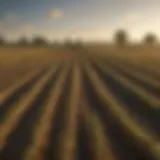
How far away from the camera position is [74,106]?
1110cm

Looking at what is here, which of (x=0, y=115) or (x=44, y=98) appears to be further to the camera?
(x=44, y=98)

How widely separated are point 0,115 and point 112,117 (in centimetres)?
392

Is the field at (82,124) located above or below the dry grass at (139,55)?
above

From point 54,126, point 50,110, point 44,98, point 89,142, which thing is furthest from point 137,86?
point 89,142

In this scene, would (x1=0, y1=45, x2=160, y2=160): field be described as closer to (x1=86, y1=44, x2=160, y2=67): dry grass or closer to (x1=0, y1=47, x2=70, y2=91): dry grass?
(x1=0, y1=47, x2=70, y2=91): dry grass

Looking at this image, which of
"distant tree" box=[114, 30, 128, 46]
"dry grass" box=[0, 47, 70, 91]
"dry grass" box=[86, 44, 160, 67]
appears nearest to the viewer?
"dry grass" box=[0, 47, 70, 91]

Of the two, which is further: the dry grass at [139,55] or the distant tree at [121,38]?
the distant tree at [121,38]

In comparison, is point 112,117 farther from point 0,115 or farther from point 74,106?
point 0,115

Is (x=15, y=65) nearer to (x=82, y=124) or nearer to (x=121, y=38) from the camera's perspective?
(x=82, y=124)

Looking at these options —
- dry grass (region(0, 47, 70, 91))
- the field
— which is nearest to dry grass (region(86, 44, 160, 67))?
dry grass (region(0, 47, 70, 91))

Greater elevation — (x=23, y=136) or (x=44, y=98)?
(x=23, y=136)

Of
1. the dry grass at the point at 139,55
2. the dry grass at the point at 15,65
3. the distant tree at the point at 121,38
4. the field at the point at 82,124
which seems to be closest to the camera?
the field at the point at 82,124

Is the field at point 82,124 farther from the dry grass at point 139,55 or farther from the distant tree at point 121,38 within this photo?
the distant tree at point 121,38

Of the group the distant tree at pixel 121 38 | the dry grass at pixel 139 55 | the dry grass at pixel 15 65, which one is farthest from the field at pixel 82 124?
the distant tree at pixel 121 38
